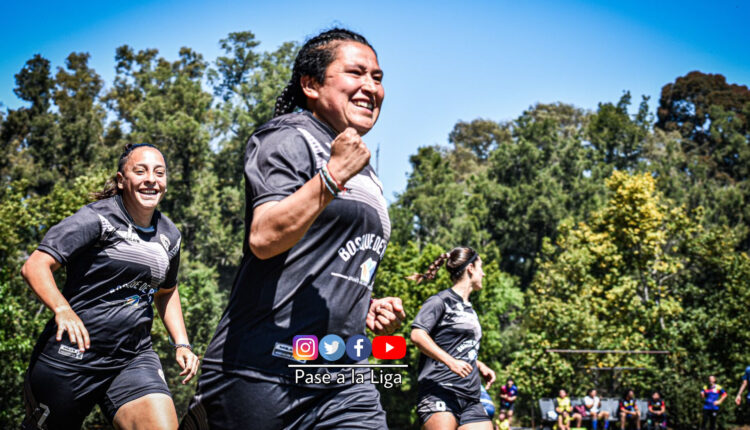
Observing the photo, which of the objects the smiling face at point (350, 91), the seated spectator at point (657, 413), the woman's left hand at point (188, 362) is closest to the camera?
the smiling face at point (350, 91)

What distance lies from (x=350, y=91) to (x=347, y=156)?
1.86ft

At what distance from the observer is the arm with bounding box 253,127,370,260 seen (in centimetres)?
192

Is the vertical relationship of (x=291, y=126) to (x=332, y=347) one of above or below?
above

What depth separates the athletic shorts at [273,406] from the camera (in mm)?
2199

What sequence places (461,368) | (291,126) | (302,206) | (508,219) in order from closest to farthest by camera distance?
(302,206) → (291,126) → (461,368) → (508,219)

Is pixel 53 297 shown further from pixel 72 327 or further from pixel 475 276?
pixel 475 276

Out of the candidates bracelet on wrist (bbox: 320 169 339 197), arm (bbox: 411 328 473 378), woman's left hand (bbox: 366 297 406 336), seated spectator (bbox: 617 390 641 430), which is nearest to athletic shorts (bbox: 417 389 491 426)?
arm (bbox: 411 328 473 378)

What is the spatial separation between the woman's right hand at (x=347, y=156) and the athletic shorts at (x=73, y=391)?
2.41 meters

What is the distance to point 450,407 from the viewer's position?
5.59 metres

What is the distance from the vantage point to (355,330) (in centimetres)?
238

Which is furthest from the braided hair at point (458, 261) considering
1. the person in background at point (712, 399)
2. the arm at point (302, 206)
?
the person in background at point (712, 399)

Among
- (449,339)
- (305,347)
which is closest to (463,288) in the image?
(449,339)

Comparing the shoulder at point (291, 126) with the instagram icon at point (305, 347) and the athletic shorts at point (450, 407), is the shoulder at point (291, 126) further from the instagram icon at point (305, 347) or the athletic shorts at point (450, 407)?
the athletic shorts at point (450, 407)

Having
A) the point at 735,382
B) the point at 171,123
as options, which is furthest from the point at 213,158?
the point at 735,382
